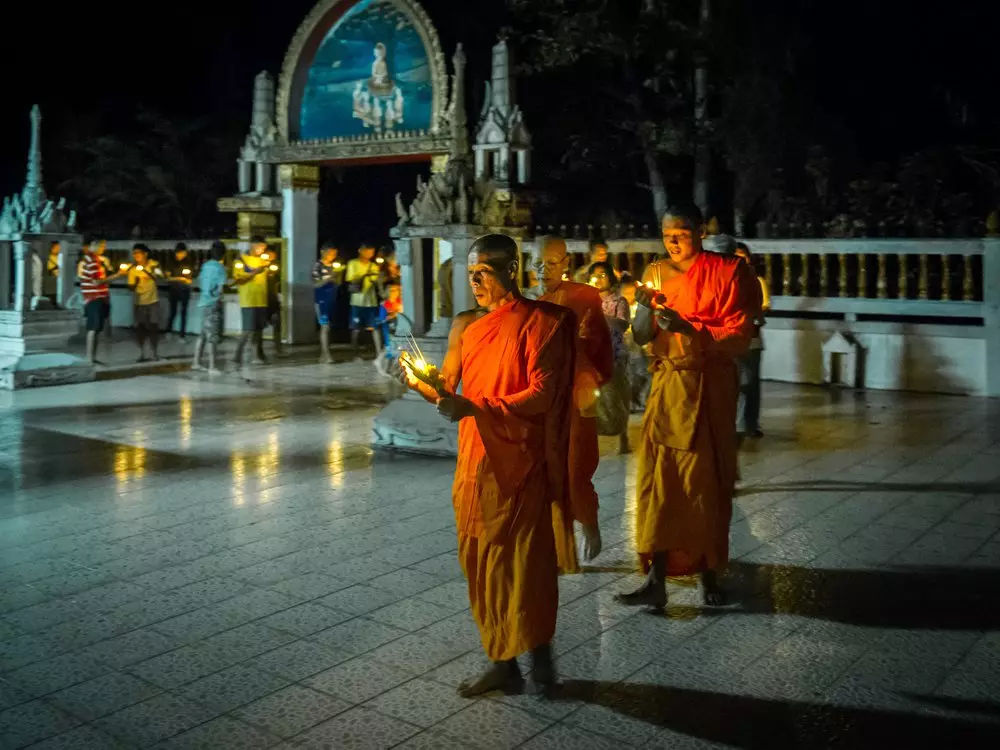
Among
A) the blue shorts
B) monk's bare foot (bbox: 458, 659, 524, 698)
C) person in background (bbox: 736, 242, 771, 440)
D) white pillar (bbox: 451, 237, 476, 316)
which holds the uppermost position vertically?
white pillar (bbox: 451, 237, 476, 316)

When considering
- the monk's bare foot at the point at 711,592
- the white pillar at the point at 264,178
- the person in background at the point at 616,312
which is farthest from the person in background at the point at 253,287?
the monk's bare foot at the point at 711,592

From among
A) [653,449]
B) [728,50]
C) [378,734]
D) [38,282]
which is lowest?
[378,734]

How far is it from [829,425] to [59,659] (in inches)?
291

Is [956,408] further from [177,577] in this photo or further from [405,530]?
[177,577]

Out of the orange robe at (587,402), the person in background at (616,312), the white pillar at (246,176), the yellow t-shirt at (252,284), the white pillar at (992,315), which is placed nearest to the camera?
the orange robe at (587,402)

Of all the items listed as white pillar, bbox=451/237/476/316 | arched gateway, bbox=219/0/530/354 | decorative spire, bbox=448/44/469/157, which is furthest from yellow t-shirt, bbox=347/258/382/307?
white pillar, bbox=451/237/476/316

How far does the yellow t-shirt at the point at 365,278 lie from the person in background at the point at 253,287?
1.35 metres

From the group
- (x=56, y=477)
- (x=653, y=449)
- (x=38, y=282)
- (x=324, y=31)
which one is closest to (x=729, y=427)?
(x=653, y=449)

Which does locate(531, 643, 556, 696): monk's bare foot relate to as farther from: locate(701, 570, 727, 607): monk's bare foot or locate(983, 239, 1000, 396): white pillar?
locate(983, 239, 1000, 396): white pillar

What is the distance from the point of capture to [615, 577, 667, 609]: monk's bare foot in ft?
16.2

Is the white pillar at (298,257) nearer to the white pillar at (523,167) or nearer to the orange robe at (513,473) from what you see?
the white pillar at (523,167)

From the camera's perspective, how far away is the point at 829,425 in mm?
9891

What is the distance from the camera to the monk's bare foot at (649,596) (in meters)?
4.93

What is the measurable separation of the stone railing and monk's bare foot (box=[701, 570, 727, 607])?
789 cm
